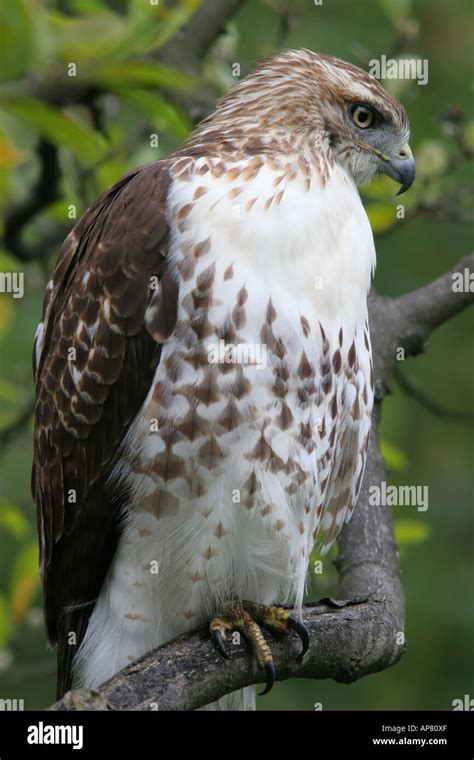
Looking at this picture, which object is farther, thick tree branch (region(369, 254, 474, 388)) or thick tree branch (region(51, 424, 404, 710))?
thick tree branch (region(369, 254, 474, 388))

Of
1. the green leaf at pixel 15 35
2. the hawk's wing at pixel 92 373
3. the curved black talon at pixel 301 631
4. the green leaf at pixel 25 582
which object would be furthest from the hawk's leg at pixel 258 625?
the green leaf at pixel 15 35

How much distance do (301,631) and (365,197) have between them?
2.44 meters

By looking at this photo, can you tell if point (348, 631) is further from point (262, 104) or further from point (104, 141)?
point (104, 141)

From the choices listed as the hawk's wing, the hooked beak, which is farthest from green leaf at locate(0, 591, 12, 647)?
the hooked beak

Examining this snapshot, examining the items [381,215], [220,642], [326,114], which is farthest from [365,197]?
[220,642]

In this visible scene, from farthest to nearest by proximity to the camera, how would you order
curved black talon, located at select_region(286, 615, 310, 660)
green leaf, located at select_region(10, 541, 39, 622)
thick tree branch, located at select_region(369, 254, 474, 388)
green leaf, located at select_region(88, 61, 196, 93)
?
green leaf, located at select_region(10, 541, 39, 622) → thick tree branch, located at select_region(369, 254, 474, 388) → green leaf, located at select_region(88, 61, 196, 93) → curved black talon, located at select_region(286, 615, 310, 660)

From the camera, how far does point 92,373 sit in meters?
3.90

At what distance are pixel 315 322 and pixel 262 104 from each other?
2.38 ft

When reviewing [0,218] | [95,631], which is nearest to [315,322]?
[95,631]

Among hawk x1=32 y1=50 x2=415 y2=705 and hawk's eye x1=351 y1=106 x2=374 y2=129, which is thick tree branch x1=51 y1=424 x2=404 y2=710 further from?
hawk's eye x1=351 y1=106 x2=374 y2=129

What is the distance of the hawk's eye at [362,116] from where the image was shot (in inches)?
161

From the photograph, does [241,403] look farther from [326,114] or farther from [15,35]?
[15,35]

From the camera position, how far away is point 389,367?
470 cm

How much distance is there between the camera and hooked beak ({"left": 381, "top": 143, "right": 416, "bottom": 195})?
418 centimetres
